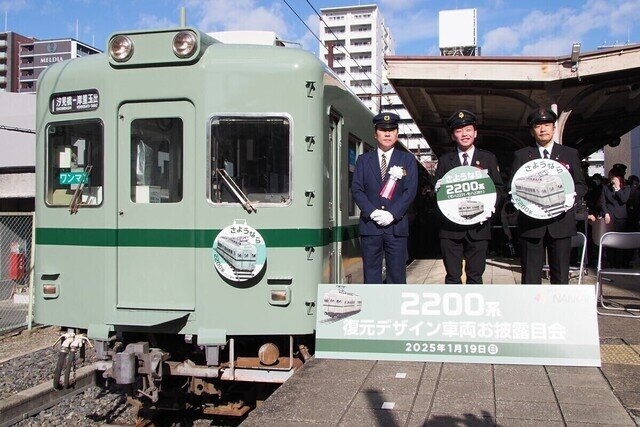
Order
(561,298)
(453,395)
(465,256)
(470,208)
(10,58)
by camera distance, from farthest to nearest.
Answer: (10,58) < (465,256) < (470,208) < (561,298) < (453,395)

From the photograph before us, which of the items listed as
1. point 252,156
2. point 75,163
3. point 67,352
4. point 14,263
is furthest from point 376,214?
point 14,263

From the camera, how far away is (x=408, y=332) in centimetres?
461

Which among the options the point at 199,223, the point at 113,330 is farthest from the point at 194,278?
the point at 113,330

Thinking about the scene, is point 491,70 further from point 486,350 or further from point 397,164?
point 486,350

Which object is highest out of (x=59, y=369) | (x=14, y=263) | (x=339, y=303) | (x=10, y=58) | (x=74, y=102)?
(x=10, y=58)

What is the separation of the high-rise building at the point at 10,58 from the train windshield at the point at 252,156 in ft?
400

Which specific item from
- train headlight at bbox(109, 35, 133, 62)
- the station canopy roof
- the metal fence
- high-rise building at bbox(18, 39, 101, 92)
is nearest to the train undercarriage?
train headlight at bbox(109, 35, 133, 62)

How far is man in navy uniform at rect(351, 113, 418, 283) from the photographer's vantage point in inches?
205

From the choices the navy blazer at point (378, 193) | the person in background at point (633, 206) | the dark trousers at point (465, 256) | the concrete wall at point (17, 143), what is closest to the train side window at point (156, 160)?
the navy blazer at point (378, 193)

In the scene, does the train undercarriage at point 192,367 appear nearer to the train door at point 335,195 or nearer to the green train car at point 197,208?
the green train car at point 197,208

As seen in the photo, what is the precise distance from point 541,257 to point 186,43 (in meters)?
3.50

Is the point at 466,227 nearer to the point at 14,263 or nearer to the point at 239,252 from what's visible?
the point at 239,252

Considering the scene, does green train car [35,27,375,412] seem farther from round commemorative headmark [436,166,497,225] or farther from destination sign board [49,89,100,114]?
round commemorative headmark [436,166,497,225]

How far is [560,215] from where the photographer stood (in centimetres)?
504
